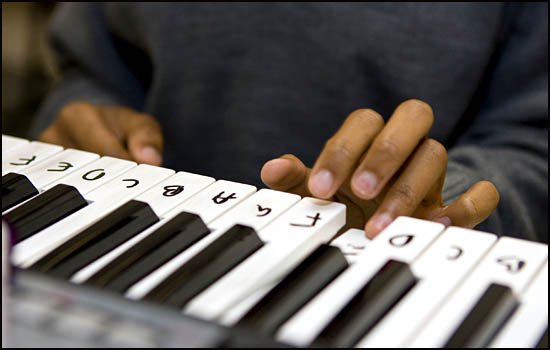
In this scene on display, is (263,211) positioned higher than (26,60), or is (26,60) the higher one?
(263,211)

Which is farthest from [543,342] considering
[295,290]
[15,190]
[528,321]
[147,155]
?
[147,155]

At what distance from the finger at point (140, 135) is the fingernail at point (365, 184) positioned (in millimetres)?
279

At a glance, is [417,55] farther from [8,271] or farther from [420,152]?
[8,271]

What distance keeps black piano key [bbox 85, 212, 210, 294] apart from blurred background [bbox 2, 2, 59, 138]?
1.78m

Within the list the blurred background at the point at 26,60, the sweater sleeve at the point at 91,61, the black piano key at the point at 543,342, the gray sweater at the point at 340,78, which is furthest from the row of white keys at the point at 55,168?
the blurred background at the point at 26,60

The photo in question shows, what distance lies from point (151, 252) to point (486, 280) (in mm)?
173

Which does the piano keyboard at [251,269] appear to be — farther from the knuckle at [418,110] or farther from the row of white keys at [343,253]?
the knuckle at [418,110]

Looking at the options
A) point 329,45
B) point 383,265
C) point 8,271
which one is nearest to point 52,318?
point 8,271

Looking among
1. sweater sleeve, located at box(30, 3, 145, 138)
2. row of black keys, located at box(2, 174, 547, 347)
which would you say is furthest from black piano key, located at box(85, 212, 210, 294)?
sweater sleeve, located at box(30, 3, 145, 138)

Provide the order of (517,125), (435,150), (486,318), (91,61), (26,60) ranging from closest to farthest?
(486,318), (435,150), (517,125), (91,61), (26,60)

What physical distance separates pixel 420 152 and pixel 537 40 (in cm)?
37

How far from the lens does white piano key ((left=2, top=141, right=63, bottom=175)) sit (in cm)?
48

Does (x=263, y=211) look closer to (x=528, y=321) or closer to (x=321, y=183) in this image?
(x=321, y=183)

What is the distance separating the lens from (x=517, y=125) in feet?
2.61
